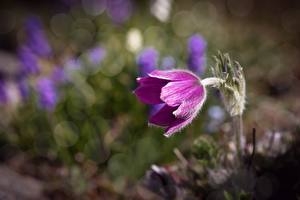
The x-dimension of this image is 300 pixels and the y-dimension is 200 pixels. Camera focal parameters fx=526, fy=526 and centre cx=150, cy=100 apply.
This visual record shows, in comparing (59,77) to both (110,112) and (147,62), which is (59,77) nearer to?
(110,112)

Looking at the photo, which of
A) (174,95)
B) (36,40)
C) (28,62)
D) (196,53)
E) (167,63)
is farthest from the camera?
(36,40)

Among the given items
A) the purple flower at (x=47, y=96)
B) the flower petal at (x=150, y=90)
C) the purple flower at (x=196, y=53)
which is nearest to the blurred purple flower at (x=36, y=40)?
the purple flower at (x=47, y=96)

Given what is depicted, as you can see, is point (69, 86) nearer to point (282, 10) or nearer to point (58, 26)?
point (58, 26)

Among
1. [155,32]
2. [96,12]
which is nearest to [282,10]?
[96,12]

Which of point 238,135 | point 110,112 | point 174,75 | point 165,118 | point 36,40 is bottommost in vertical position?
point 110,112

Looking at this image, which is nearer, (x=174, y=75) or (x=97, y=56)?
(x=174, y=75)

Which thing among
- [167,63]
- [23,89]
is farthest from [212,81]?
[23,89]

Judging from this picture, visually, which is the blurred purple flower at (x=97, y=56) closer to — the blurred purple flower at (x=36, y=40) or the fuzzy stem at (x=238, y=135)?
the blurred purple flower at (x=36, y=40)

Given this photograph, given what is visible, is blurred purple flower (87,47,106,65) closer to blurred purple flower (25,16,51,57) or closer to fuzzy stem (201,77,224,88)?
blurred purple flower (25,16,51,57)
